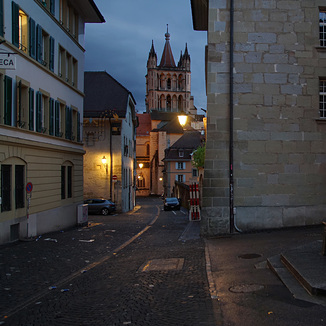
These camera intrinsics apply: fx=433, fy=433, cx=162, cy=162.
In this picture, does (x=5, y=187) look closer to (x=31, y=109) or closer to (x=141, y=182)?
(x=31, y=109)

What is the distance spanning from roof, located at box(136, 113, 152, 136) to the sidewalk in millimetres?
97064

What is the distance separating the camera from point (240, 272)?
8742 millimetres

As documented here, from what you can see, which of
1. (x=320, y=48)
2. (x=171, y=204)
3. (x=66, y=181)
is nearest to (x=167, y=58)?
(x=171, y=204)

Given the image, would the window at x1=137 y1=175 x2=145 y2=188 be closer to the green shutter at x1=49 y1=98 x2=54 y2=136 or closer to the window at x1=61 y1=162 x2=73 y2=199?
the window at x1=61 y1=162 x2=73 y2=199

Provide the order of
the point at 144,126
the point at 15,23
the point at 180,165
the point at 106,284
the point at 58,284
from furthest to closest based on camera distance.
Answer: the point at 144,126, the point at 180,165, the point at 15,23, the point at 58,284, the point at 106,284

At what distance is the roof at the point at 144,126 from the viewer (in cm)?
10955

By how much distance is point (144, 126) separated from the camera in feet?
367

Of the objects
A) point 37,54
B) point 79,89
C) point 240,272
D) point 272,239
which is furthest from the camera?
point 79,89

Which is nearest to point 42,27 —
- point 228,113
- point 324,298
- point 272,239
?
point 228,113

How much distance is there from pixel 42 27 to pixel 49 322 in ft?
48.5

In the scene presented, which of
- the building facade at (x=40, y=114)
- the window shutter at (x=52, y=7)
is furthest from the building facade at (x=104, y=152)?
the window shutter at (x=52, y=7)

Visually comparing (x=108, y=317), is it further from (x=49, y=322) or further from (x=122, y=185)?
(x=122, y=185)

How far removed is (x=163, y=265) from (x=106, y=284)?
207 centimetres

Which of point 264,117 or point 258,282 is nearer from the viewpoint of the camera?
point 258,282
